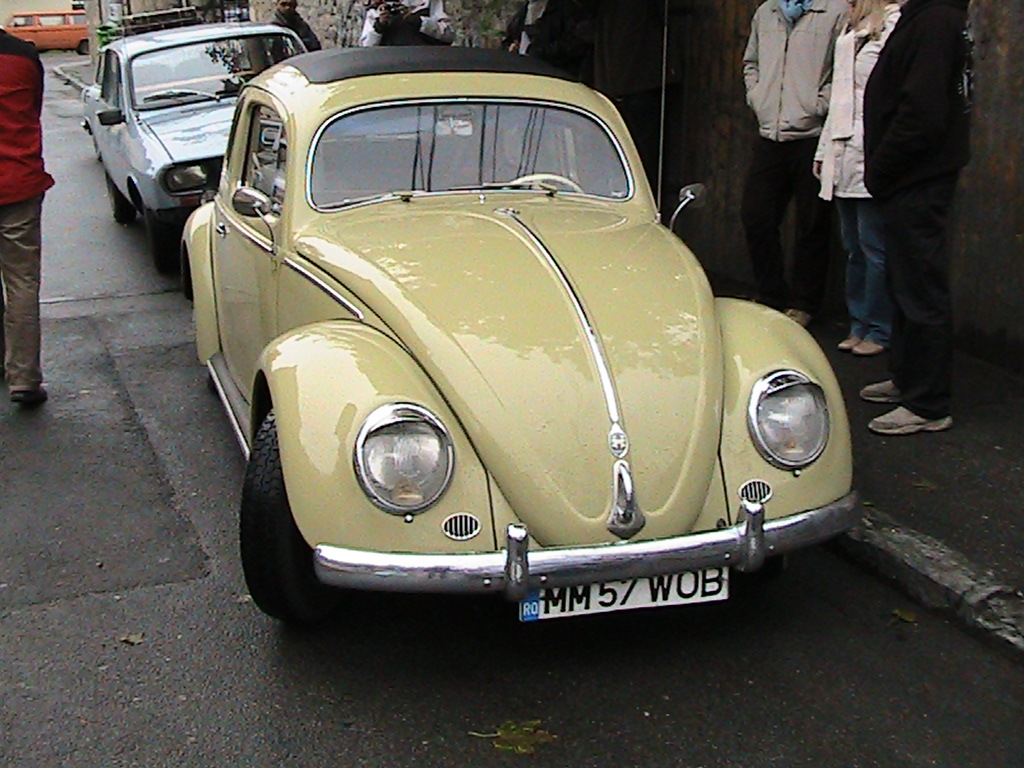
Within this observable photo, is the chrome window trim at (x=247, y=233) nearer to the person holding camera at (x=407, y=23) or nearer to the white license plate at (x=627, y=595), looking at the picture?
the white license plate at (x=627, y=595)

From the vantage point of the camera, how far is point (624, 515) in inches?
136

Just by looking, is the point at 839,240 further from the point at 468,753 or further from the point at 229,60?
the point at 229,60

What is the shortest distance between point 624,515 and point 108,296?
6478 mm

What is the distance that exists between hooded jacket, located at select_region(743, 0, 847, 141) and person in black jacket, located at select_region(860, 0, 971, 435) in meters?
1.34

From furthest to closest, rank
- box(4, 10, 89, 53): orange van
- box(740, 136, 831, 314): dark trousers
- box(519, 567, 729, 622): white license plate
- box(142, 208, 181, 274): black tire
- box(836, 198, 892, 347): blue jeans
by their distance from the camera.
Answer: box(4, 10, 89, 53): orange van → box(142, 208, 181, 274): black tire → box(740, 136, 831, 314): dark trousers → box(836, 198, 892, 347): blue jeans → box(519, 567, 729, 622): white license plate

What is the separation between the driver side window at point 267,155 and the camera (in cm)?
497

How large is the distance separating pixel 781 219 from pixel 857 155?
1183 mm

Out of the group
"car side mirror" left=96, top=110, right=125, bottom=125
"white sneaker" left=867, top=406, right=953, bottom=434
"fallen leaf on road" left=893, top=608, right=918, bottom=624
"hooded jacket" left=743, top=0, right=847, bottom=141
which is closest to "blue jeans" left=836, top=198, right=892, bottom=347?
"hooded jacket" left=743, top=0, right=847, bottom=141

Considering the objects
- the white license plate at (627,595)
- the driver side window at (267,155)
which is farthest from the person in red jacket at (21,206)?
the white license plate at (627,595)

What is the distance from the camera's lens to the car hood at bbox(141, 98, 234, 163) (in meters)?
8.97

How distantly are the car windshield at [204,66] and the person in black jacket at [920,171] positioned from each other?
20.9ft

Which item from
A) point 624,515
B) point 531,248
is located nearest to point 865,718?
point 624,515

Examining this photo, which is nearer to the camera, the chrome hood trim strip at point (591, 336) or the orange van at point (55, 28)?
the chrome hood trim strip at point (591, 336)

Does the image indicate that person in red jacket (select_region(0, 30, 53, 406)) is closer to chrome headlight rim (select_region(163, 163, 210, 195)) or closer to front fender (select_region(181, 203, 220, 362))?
front fender (select_region(181, 203, 220, 362))
